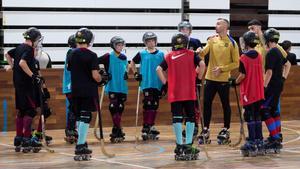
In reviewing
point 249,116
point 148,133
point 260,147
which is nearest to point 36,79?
point 148,133

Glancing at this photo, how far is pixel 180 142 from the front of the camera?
26.4ft

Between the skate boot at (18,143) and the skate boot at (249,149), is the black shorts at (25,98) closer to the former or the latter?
the skate boot at (18,143)

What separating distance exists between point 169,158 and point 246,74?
140 centimetres

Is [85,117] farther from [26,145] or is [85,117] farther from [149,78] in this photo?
[149,78]

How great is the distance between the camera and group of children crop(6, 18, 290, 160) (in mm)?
8055

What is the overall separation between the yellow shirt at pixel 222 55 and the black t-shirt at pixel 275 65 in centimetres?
83

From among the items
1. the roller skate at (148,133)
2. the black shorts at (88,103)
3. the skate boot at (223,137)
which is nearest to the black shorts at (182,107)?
the black shorts at (88,103)

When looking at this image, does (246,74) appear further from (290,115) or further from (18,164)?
(290,115)

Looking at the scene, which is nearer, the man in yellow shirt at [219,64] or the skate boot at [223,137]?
the man in yellow shirt at [219,64]

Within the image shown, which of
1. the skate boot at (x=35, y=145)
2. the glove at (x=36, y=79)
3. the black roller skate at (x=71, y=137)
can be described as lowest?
the skate boot at (x=35, y=145)

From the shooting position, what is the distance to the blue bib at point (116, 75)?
1012cm

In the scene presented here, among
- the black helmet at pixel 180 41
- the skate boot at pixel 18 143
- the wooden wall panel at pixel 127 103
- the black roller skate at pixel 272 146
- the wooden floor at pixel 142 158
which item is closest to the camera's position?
the wooden floor at pixel 142 158

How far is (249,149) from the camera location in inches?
328

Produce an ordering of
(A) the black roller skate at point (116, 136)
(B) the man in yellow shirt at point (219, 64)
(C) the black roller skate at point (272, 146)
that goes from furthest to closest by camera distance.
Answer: (A) the black roller skate at point (116, 136), (B) the man in yellow shirt at point (219, 64), (C) the black roller skate at point (272, 146)
